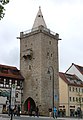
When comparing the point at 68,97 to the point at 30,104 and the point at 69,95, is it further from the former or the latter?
Result: the point at 30,104

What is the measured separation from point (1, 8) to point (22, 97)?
5512 cm

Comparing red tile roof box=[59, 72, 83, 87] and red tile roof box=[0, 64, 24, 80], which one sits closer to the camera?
red tile roof box=[0, 64, 24, 80]

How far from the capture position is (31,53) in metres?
69.5

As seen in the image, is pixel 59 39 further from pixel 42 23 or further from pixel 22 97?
pixel 22 97

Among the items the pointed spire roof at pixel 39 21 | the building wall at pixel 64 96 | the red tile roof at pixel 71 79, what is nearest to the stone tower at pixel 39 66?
the pointed spire roof at pixel 39 21

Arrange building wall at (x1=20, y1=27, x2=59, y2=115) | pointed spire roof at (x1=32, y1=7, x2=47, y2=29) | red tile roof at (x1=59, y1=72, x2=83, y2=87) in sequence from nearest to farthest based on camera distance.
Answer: building wall at (x1=20, y1=27, x2=59, y2=115), pointed spire roof at (x1=32, y1=7, x2=47, y2=29), red tile roof at (x1=59, y1=72, x2=83, y2=87)

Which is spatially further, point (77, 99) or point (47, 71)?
point (77, 99)

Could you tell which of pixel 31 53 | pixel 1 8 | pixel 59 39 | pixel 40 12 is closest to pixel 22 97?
pixel 31 53

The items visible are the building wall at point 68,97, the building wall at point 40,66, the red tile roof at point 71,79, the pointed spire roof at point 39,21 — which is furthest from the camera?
the red tile roof at point 71,79

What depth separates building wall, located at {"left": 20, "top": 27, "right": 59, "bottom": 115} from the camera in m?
66.1

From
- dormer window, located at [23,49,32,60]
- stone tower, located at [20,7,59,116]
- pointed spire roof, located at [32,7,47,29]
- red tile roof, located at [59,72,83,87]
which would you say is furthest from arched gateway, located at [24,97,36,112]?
pointed spire roof, located at [32,7,47,29]

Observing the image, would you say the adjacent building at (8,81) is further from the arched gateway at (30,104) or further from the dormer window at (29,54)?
the dormer window at (29,54)

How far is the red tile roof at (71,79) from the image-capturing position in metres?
78.3

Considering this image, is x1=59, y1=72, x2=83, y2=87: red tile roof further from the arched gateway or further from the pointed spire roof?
the pointed spire roof
